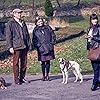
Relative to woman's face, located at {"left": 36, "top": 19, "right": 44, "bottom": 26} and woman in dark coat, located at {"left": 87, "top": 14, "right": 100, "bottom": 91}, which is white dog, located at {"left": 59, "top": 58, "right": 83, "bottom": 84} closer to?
woman's face, located at {"left": 36, "top": 19, "right": 44, "bottom": 26}

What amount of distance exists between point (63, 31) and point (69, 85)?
49.5 feet

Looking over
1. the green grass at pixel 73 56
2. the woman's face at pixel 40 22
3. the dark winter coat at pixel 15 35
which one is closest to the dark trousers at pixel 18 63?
the dark winter coat at pixel 15 35

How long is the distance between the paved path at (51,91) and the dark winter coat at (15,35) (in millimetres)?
1089

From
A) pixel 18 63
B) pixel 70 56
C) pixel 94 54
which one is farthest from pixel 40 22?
pixel 70 56

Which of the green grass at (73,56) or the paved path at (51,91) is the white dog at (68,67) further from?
the green grass at (73,56)

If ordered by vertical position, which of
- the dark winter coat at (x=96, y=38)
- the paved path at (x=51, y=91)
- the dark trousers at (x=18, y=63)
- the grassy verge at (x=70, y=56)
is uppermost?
the dark winter coat at (x=96, y=38)

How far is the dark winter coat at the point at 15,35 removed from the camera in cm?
1188

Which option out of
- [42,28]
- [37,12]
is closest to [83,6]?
[37,12]

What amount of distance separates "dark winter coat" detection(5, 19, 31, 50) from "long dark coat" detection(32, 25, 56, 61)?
1.59 ft

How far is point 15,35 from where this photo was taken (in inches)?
472

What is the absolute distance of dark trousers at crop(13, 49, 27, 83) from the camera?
12156 mm

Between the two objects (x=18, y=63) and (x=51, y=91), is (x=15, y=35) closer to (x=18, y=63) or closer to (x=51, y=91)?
(x=18, y=63)

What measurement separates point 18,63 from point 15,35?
31.9 inches

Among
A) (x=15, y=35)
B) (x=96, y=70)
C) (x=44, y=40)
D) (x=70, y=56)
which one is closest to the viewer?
(x=96, y=70)
